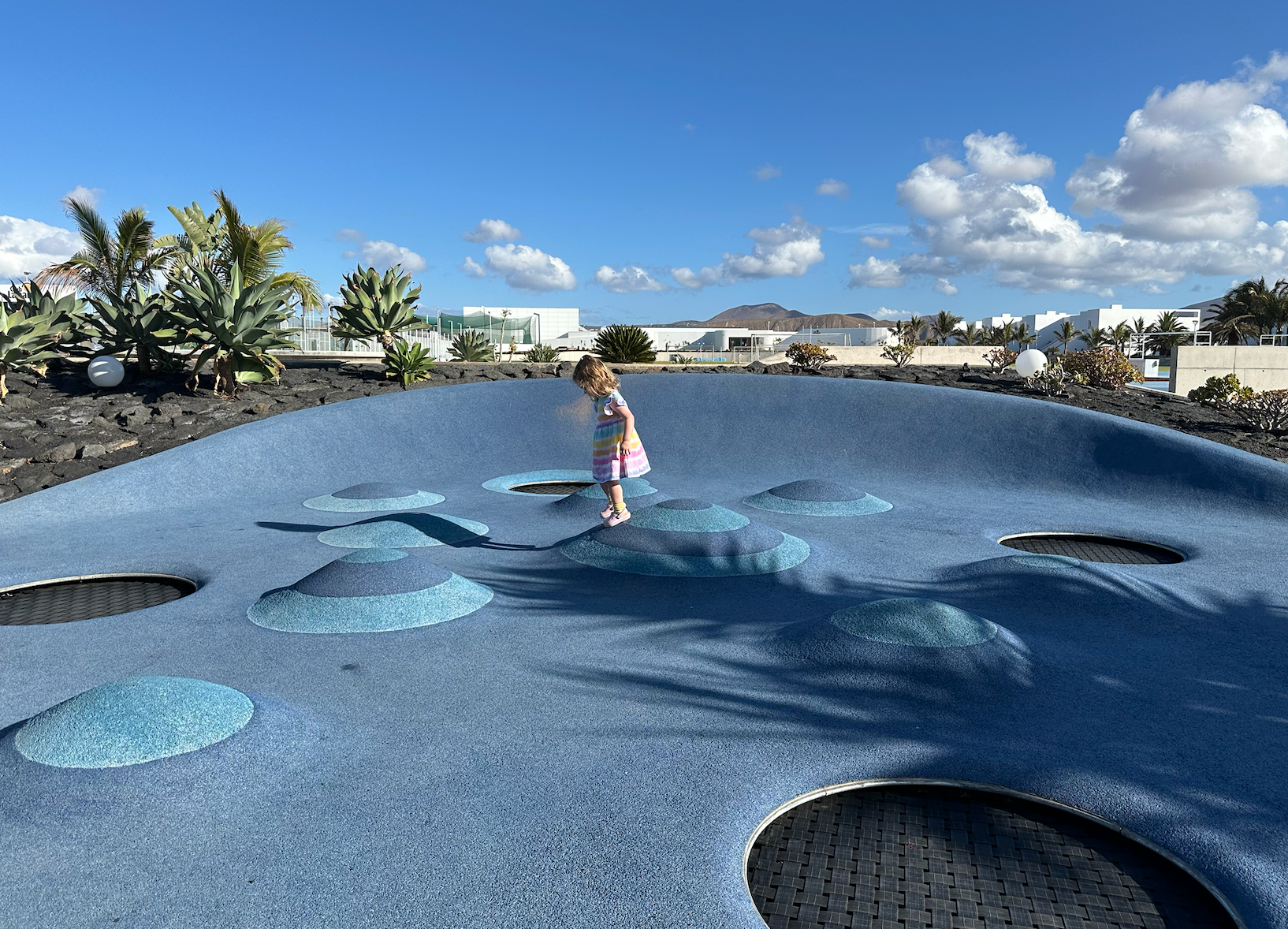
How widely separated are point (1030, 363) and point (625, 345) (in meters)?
9.78

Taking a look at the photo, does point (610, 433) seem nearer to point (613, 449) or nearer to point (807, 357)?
point (613, 449)

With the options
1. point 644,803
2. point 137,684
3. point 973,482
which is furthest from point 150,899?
point 973,482

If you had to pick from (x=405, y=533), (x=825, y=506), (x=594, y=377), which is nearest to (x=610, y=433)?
(x=594, y=377)

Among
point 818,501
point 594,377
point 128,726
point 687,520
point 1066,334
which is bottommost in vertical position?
point 818,501

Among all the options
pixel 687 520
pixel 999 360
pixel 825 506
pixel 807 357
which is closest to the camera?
pixel 687 520

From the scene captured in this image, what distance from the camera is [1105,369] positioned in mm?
18219

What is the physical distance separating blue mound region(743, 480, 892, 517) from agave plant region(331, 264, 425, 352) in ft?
33.0

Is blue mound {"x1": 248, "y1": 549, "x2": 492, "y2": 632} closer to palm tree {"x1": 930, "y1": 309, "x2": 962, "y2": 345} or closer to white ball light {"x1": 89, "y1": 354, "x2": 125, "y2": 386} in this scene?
white ball light {"x1": 89, "y1": 354, "x2": 125, "y2": 386}

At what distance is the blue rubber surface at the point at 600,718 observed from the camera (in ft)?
10.6

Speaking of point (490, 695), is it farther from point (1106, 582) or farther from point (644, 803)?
point (1106, 582)

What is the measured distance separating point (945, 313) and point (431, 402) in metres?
68.8

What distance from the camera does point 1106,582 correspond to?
6.90 meters

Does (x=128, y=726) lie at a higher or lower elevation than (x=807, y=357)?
lower

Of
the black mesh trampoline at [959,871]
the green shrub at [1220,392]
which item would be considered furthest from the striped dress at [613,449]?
the green shrub at [1220,392]
